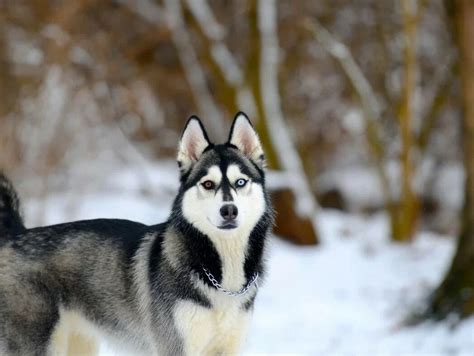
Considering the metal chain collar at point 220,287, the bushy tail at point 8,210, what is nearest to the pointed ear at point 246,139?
the metal chain collar at point 220,287

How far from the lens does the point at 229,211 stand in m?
4.98

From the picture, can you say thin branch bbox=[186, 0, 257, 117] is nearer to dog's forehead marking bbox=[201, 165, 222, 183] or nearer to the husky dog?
the husky dog

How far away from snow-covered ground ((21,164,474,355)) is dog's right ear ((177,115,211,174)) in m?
3.46

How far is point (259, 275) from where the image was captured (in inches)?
214

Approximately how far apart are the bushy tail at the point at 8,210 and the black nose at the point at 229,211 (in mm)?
1456

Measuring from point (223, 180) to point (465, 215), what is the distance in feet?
14.8

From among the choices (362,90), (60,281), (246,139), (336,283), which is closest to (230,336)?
(60,281)

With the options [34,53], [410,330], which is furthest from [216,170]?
[34,53]

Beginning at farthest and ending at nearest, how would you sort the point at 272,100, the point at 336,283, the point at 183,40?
the point at 183,40, the point at 272,100, the point at 336,283

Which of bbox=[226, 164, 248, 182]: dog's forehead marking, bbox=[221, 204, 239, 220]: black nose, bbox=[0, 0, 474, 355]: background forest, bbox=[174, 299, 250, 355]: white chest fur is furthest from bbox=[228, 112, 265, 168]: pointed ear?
bbox=[0, 0, 474, 355]: background forest

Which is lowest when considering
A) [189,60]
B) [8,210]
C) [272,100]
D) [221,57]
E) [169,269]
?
[169,269]

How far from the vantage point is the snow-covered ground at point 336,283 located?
8.47 m

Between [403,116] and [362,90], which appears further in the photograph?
[362,90]

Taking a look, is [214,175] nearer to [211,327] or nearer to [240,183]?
[240,183]
